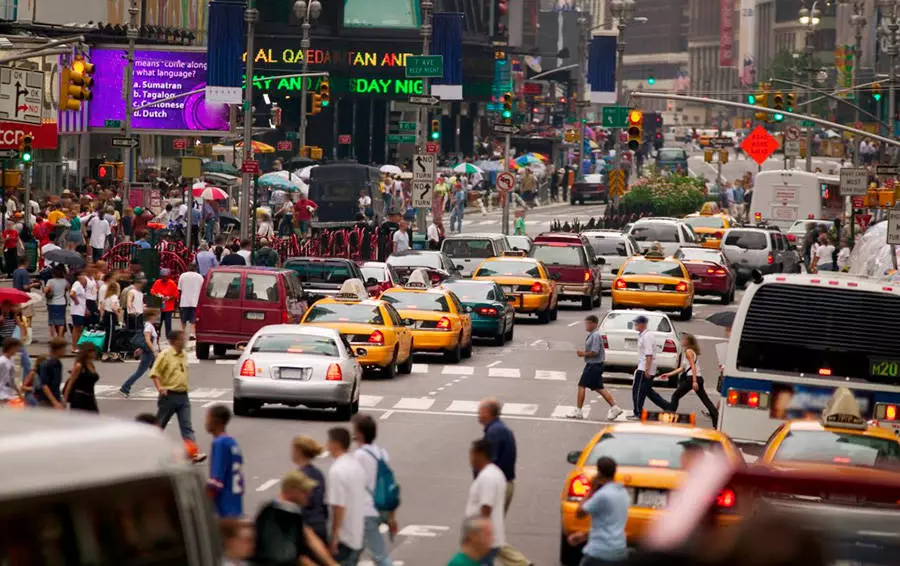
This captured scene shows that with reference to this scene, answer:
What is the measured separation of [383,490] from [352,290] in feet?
72.3

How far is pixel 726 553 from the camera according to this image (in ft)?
15.5

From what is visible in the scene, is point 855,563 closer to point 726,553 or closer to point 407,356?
point 726,553

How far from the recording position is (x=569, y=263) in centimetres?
4738

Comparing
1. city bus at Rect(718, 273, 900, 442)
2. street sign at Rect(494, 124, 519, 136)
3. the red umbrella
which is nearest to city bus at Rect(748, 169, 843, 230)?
street sign at Rect(494, 124, 519, 136)

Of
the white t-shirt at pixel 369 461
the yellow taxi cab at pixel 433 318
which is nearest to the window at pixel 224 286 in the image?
the yellow taxi cab at pixel 433 318

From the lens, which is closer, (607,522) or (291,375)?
(607,522)

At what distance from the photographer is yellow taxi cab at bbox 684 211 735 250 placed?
6055 centimetres

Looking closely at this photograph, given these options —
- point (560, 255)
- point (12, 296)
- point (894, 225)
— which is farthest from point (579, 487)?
point (560, 255)

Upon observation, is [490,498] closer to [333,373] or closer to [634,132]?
[333,373]

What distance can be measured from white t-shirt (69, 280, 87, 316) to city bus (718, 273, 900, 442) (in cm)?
1377

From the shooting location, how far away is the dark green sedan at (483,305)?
38.3m

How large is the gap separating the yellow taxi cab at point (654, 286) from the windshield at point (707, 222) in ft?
66.2

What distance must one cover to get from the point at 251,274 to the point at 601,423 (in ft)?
25.5

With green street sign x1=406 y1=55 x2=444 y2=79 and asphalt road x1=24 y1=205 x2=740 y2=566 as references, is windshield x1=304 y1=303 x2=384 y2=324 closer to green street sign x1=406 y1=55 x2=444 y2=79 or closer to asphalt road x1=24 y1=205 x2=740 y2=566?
asphalt road x1=24 y1=205 x2=740 y2=566
